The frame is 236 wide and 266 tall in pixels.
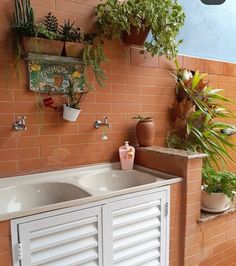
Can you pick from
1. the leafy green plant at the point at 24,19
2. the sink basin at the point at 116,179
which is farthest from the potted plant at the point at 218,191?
the leafy green plant at the point at 24,19

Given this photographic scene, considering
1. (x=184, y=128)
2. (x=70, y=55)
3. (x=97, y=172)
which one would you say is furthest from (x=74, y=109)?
(x=184, y=128)

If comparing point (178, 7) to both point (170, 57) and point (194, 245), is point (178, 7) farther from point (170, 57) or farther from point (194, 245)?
point (194, 245)

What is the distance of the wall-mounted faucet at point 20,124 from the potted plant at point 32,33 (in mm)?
406

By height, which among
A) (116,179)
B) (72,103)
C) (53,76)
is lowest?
(116,179)

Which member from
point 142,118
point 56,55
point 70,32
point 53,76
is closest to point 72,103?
point 53,76

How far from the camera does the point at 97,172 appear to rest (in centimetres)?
Result: 186

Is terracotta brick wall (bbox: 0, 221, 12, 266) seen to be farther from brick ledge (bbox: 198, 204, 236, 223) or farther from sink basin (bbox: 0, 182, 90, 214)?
brick ledge (bbox: 198, 204, 236, 223)

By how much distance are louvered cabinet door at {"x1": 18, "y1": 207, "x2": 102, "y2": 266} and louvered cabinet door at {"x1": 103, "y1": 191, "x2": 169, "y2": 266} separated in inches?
2.5

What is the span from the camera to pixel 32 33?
1486 millimetres

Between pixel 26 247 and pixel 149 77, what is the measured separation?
5.00 ft

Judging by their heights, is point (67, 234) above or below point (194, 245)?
above

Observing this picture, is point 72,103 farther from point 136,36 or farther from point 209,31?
point 209,31

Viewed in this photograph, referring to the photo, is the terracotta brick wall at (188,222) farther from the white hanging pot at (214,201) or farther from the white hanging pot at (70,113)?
the white hanging pot at (70,113)

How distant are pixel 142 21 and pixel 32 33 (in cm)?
76
